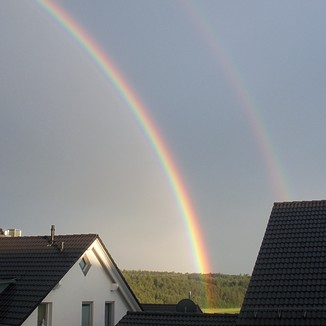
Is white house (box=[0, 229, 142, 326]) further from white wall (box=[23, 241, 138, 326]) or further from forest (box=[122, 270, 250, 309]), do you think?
forest (box=[122, 270, 250, 309])

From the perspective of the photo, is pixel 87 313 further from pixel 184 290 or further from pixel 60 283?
pixel 184 290

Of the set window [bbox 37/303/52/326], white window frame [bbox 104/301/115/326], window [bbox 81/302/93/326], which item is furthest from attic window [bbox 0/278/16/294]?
white window frame [bbox 104/301/115/326]

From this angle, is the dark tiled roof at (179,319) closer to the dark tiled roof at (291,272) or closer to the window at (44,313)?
the dark tiled roof at (291,272)

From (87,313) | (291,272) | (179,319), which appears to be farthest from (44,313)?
(291,272)

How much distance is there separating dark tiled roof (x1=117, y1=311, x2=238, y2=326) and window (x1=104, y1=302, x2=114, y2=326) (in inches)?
154

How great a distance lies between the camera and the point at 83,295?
1891 centimetres

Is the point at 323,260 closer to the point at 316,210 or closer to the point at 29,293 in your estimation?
the point at 316,210

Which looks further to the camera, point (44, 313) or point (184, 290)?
point (184, 290)

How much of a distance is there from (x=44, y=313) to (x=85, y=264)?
279 centimetres

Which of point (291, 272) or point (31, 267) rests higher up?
point (31, 267)

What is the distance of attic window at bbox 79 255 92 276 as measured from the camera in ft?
63.4

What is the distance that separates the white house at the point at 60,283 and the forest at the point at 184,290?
2313cm

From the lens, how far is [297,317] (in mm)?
12766

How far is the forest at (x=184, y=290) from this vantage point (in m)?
46.3
